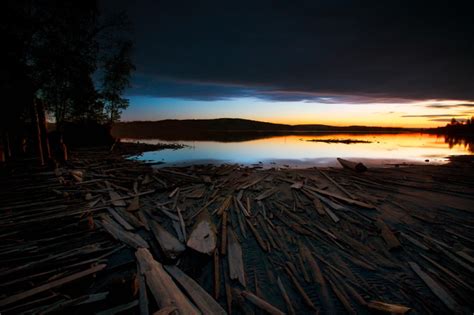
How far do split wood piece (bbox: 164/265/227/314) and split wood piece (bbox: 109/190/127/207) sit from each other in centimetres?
451

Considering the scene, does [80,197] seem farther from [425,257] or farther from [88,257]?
[425,257]

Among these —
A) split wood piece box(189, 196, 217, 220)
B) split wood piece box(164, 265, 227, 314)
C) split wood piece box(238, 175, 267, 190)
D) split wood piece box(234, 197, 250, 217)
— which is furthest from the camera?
split wood piece box(238, 175, 267, 190)

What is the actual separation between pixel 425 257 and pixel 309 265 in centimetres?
270

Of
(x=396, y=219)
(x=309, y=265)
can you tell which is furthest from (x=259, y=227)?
(x=396, y=219)

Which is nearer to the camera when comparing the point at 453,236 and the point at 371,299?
the point at 371,299

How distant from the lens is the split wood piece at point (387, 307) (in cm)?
336

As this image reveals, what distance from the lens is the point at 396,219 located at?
7.05 metres

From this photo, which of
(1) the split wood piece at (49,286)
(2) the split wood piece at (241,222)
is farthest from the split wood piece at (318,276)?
(1) the split wood piece at (49,286)

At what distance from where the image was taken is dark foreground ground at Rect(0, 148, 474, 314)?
11.6ft

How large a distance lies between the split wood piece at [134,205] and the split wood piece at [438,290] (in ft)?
25.0

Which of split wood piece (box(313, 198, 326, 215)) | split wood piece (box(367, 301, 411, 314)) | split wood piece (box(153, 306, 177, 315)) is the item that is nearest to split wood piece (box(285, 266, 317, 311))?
split wood piece (box(367, 301, 411, 314))

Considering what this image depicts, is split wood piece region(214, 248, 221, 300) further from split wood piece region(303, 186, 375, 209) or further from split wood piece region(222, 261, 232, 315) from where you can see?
split wood piece region(303, 186, 375, 209)

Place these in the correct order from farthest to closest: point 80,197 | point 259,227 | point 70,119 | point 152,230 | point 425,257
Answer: point 70,119, point 80,197, point 259,227, point 152,230, point 425,257

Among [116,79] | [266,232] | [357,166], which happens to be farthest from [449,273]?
[116,79]
